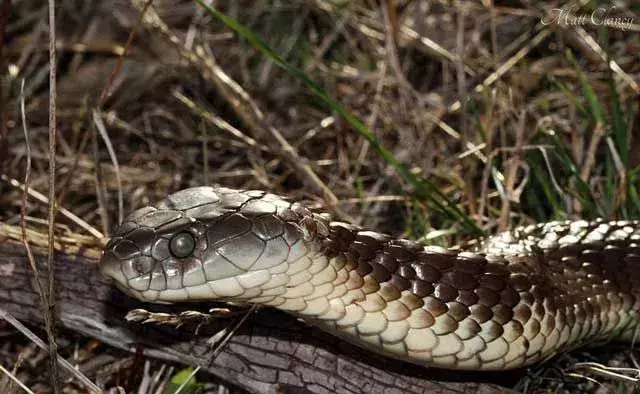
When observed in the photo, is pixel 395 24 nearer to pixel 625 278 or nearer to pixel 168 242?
pixel 625 278

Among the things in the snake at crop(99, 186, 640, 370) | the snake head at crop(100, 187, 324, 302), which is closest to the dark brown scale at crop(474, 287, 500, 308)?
the snake at crop(99, 186, 640, 370)

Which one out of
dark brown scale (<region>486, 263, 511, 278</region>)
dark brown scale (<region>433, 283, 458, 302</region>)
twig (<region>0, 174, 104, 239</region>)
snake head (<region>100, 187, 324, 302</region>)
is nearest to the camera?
snake head (<region>100, 187, 324, 302</region>)

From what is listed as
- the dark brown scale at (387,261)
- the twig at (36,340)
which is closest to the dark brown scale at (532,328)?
the dark brown scale at (387,261)

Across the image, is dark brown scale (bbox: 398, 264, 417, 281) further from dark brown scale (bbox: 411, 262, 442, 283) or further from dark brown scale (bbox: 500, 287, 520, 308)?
dark brown scale (bbox: 500, 287, 520, 308)

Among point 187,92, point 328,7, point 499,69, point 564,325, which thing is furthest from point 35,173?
point 564,325

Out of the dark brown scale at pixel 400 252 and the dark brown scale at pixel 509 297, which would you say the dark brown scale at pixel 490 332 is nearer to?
the dark brown scale at pixel 509 297

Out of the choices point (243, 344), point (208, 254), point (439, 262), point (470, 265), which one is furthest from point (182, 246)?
point (470, 265)
